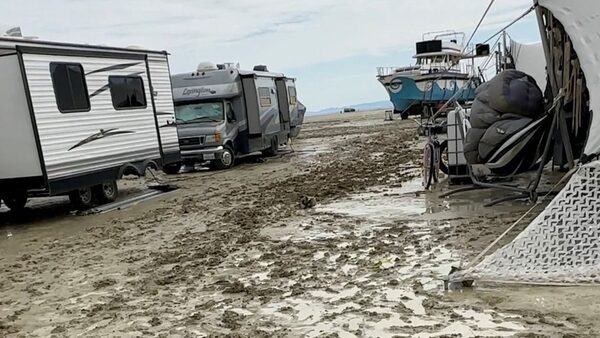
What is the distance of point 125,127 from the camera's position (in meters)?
11.6

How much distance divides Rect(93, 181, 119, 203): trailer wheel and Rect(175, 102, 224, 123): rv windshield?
18.5ft

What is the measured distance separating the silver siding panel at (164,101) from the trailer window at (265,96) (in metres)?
5.00

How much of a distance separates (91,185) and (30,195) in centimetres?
106

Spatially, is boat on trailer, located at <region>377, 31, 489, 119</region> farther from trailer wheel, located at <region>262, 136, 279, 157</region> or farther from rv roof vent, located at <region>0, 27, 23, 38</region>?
→ rv roof vent, located at <region>0, 27, 23, 38</region>

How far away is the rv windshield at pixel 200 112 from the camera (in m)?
17.0

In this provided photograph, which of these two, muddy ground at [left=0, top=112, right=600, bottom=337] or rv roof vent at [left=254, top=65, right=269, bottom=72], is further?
rv roof vent at [left=254, top=65, right=269, bottom=72]

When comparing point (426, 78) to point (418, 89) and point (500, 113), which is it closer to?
point (418, 89)

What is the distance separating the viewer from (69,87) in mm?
10289

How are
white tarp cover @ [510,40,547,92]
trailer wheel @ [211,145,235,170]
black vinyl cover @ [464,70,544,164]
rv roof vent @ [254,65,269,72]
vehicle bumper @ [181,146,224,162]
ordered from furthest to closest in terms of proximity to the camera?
rv roof vent @ [254,65,269,72], trailer wheel @ [211,145,235,170], vehicle bumper @ [181,146,224,162], white tarp cover @ [510,40,547,92], black vinyl cover @ [464,70,544,164]

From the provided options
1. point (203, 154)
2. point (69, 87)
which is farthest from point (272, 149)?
point (69, 87)

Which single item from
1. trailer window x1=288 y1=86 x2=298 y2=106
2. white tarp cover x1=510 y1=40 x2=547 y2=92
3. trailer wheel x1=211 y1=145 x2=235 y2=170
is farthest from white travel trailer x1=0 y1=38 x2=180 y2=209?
trailer window x1=288 y1=86 x2=298 y2=106

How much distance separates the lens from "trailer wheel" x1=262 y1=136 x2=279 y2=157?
19.8 metres

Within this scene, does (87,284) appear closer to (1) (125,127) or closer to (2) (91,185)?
(2) (91,185)

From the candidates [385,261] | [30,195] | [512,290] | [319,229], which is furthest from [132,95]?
[512,290]
